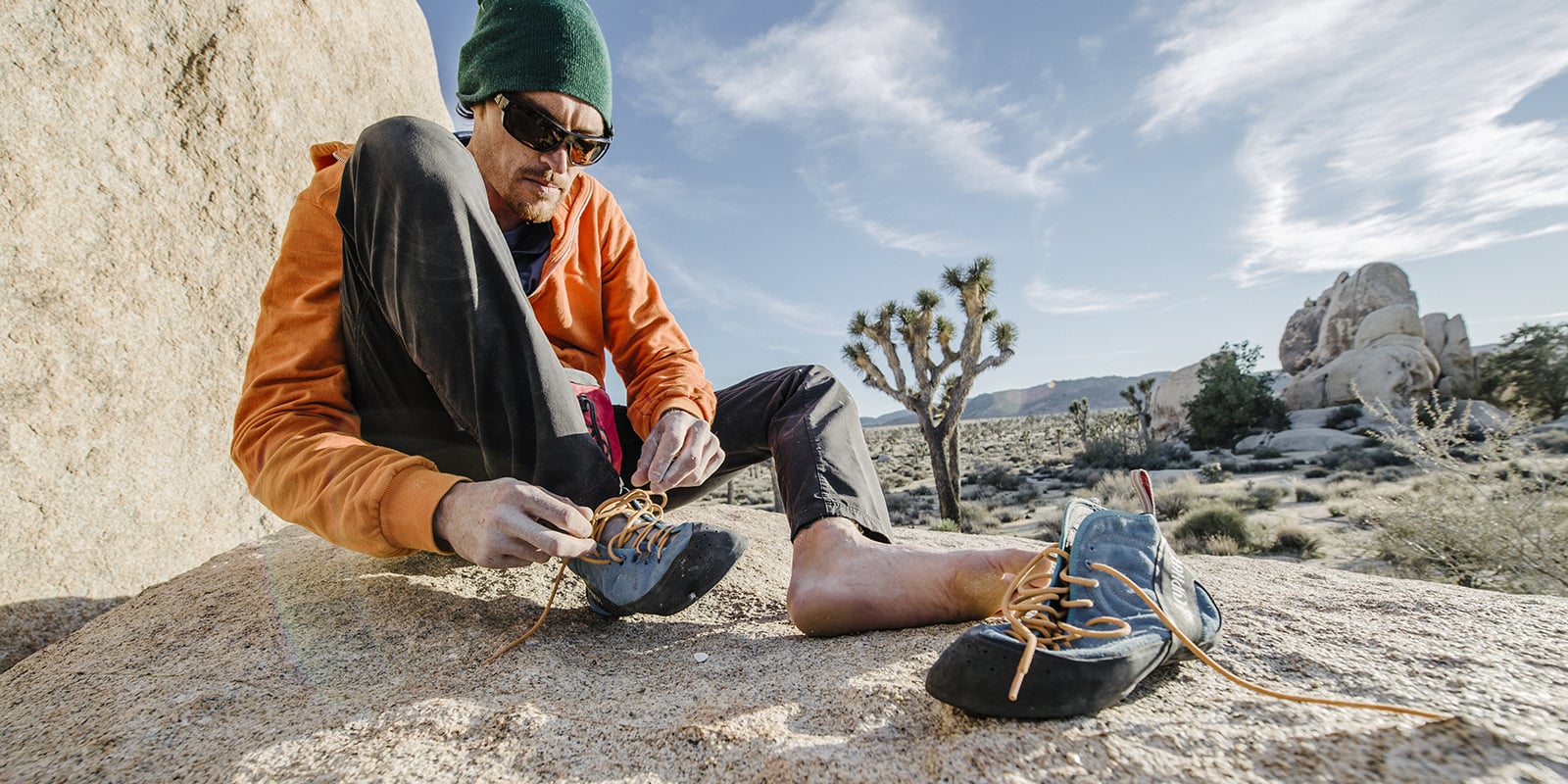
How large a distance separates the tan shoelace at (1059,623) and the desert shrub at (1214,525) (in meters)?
8.23

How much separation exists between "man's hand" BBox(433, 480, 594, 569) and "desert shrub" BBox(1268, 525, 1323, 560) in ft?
27.7

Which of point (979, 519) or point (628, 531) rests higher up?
point (628, 531)

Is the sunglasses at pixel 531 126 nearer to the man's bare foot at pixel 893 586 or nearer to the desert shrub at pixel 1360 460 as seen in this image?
the man's bare foot at pixel 893 586

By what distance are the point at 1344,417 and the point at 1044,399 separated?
127205mm

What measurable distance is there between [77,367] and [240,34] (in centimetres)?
161

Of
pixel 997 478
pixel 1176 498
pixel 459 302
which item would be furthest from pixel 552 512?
pixel 997 478

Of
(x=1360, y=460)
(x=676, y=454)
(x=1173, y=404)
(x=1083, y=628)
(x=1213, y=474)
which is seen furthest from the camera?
(x=1173, y=404)

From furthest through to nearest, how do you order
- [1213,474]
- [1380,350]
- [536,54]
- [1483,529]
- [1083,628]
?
[1380,350] < [1213,474] < [1483,529] < [536,54] < [1083,628]

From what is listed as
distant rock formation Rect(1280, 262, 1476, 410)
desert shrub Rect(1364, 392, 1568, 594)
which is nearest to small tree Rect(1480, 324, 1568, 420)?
distant rock formation Rect(1280, 262, 1476, 410)

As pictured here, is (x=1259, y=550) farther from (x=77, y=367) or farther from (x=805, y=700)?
(x=77, y=367)

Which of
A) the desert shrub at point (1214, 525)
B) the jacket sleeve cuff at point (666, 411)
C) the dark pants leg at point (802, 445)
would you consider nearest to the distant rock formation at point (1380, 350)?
the desert shrub at point (1214, 525)

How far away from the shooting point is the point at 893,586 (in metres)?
1.53

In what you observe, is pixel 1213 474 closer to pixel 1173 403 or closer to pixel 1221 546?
pixel 1221 546

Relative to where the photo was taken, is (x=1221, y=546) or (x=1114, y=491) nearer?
(x=1221, y=546)
